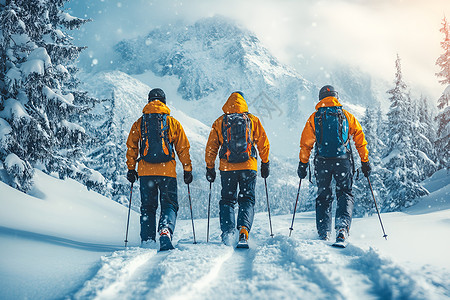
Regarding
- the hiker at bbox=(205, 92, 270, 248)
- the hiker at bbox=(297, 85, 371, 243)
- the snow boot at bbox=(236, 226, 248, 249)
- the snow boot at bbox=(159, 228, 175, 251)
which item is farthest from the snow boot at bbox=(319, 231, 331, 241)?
the snow boot at bbox=(159, 228, 175, 251)

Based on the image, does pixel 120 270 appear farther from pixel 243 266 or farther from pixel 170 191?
pixel 170 191

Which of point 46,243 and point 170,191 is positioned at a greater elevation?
point 170,191

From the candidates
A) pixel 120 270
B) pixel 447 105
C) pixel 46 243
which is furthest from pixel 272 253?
pixel 447 105

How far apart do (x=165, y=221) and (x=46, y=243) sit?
1.71 m

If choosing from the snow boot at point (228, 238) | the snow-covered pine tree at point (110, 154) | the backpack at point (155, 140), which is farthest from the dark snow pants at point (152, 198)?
Result: the snow-covered pine tree at point (110, 154)

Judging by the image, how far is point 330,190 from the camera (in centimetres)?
544

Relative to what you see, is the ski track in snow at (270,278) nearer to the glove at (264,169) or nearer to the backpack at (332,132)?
the backpack at (332,132)

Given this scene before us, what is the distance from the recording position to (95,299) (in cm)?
230

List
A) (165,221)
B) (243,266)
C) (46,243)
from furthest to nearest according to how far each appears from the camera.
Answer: (165,221)
(46,243)
(243,266)

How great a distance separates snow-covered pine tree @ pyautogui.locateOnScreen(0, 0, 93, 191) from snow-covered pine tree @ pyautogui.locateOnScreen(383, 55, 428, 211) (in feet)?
68.6

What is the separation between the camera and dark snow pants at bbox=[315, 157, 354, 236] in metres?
5.20

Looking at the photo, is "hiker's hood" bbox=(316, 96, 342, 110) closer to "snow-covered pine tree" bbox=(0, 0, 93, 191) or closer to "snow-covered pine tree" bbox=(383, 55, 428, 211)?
"snow-covered pine tree" bbox=(0, 0, 93, 191)

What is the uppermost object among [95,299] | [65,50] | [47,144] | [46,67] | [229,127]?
[65,50]

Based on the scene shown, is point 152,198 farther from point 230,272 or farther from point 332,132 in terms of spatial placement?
point 332,132
